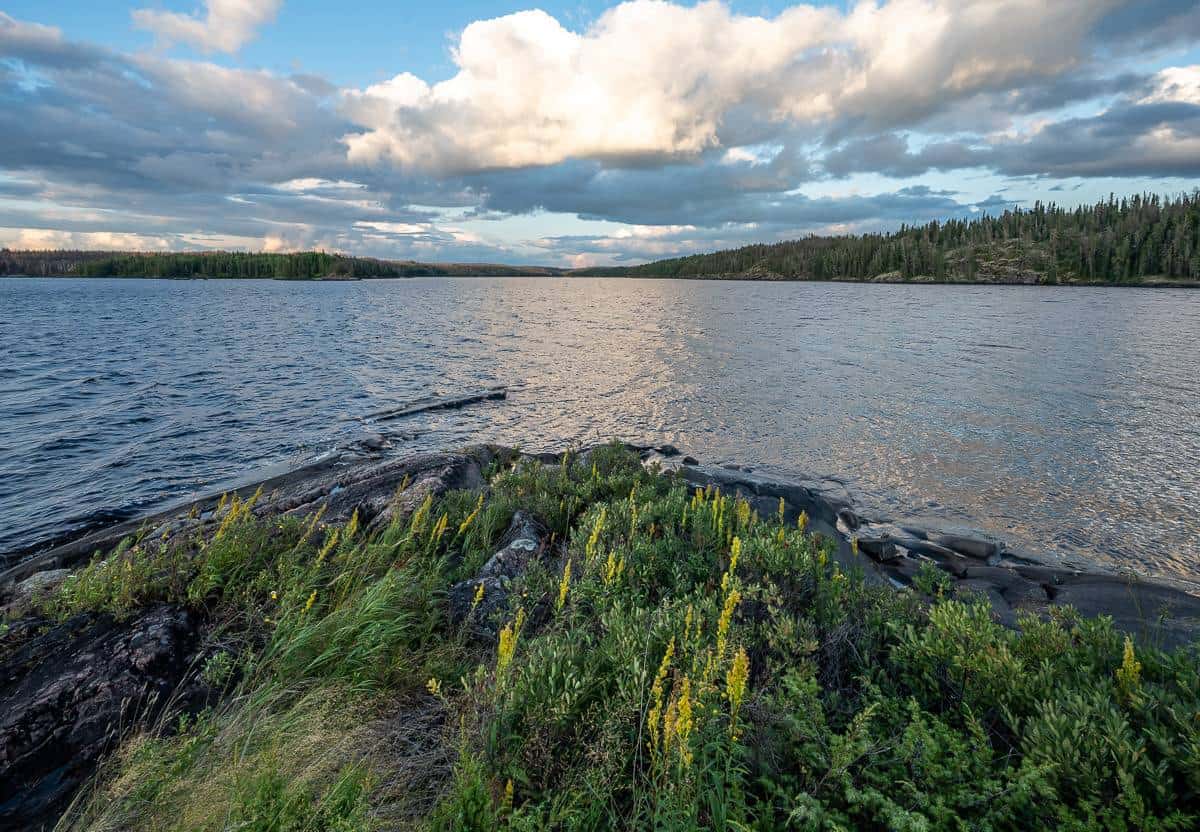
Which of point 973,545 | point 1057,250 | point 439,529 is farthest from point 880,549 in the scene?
point 1057,250

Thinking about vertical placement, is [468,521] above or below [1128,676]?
below

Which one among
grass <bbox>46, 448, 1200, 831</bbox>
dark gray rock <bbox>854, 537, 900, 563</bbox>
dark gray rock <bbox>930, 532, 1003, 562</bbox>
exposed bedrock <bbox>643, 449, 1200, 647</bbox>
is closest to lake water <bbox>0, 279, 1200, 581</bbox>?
dark gray rock <bbox>930, 532, 1003, 562</bbox>

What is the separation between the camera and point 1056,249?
161 metres

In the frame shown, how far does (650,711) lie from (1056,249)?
217112 millimetres

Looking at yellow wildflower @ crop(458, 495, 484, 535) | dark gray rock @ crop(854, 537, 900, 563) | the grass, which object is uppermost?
the grass

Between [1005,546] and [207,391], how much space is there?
31882 millimetres

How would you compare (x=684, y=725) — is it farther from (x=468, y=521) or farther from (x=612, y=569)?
(x=468, y=521)

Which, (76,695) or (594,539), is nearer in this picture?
(76,695)

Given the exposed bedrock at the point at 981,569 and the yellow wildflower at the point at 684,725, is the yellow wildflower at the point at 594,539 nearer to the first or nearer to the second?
the yellow wildflower at the point at 684,725

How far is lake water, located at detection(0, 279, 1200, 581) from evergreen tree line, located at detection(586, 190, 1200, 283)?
446ft

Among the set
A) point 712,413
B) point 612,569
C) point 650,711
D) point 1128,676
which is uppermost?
point 1128,676

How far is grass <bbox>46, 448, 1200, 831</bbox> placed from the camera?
10.3 feet

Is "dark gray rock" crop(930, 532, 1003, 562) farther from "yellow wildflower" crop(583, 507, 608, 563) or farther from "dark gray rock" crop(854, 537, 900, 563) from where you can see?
"yellow wildflower" crop(583, 507, 608, 563)

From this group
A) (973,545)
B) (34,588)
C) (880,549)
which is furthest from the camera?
(973,545)
